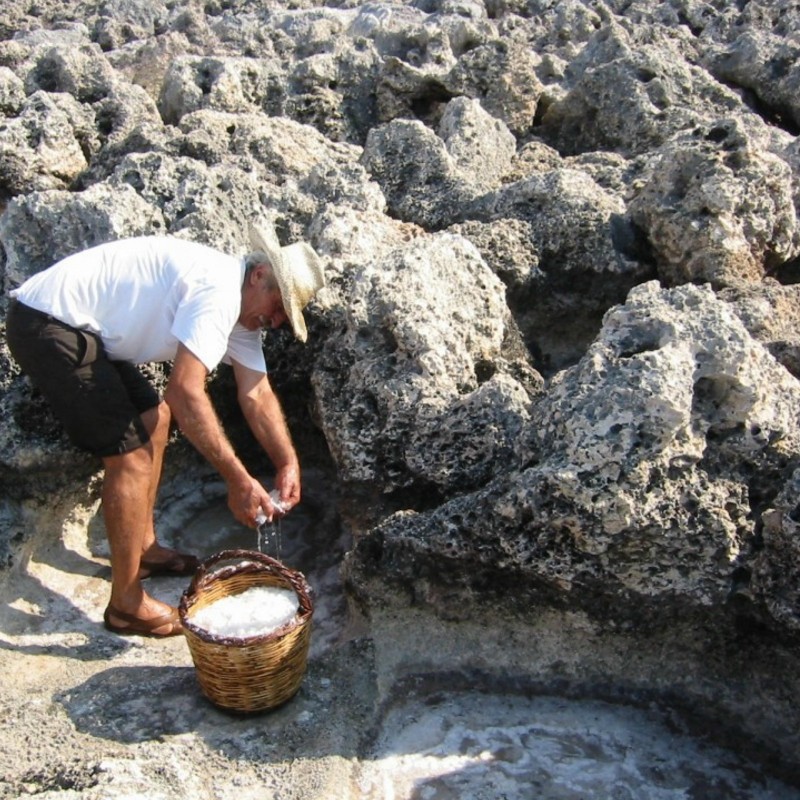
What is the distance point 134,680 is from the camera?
9.88ft

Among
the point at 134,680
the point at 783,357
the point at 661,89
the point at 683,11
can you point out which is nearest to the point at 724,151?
the point at 783,357

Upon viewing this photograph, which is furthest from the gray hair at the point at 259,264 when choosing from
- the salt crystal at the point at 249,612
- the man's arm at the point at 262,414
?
the salt crystal at the point at 249,612

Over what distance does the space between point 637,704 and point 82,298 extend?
2.17 m

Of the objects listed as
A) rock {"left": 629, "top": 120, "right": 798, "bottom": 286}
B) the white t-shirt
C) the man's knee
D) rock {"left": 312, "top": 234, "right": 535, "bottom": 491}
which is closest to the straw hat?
the white t-shirt

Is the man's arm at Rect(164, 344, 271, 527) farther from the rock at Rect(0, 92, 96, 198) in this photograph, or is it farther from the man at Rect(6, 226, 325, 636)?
the rock at Rect(0, 92, 96, 198)

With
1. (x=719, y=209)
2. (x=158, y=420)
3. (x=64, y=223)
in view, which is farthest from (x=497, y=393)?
(x=64, y=223)

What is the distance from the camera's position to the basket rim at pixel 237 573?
273 cm

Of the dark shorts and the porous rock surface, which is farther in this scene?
the dark shorts

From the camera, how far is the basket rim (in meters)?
2.73

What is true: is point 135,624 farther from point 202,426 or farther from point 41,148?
point 41,148

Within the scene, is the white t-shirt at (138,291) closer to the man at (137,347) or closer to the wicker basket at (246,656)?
the man at (137,347)

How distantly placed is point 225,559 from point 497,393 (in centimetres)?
107

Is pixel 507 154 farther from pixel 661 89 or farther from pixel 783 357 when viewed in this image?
pixel 783 357

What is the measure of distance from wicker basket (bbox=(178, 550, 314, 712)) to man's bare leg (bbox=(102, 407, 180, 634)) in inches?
12.9
